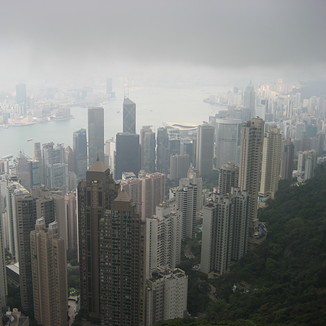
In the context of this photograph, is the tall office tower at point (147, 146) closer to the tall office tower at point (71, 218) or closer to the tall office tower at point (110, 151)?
the tall office tower at point (110, 151)

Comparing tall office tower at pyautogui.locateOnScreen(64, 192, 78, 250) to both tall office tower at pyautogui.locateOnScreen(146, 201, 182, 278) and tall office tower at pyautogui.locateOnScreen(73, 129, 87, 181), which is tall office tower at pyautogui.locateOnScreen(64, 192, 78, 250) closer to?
tall office tower at pyautogui.locateOnScreen(146, 201, 182, 278)

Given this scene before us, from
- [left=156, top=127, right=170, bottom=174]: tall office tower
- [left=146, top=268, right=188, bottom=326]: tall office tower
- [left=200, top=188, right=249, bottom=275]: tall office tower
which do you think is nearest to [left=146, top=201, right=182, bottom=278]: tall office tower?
[left=200, top=188, right=249, bottom=275]: tall office tower

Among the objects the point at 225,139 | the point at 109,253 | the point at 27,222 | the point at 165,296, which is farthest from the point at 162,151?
the point at 109,253

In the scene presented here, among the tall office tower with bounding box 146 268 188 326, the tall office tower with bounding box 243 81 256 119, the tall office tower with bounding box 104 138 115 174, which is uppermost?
the tall office tower with bounding box 243 81 256 119

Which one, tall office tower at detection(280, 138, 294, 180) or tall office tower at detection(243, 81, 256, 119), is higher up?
tall office tower at detection(243, 81, 256, 119)

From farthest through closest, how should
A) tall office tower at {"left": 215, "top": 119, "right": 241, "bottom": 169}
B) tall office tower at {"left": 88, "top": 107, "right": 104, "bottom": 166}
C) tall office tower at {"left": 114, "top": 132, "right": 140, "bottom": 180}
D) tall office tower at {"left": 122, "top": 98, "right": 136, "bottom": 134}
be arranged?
1. tall office tower at {"left": 122, "top": 98, "right": 136, "bottom": 134}
2. tall office tower at {"left": 215, "top": 119, "right": 241, "bottom": 169}
3. tall office tower at {"left": 88, "top": 107, "right": 104, "bottom": 166}
4. tall office tower at {"left": 114, "top": 132, "right": 140, "bottom": 180}

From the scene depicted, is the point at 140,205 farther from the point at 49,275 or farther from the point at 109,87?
the point at 109,87

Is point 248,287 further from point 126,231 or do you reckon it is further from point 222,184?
point 222,184
